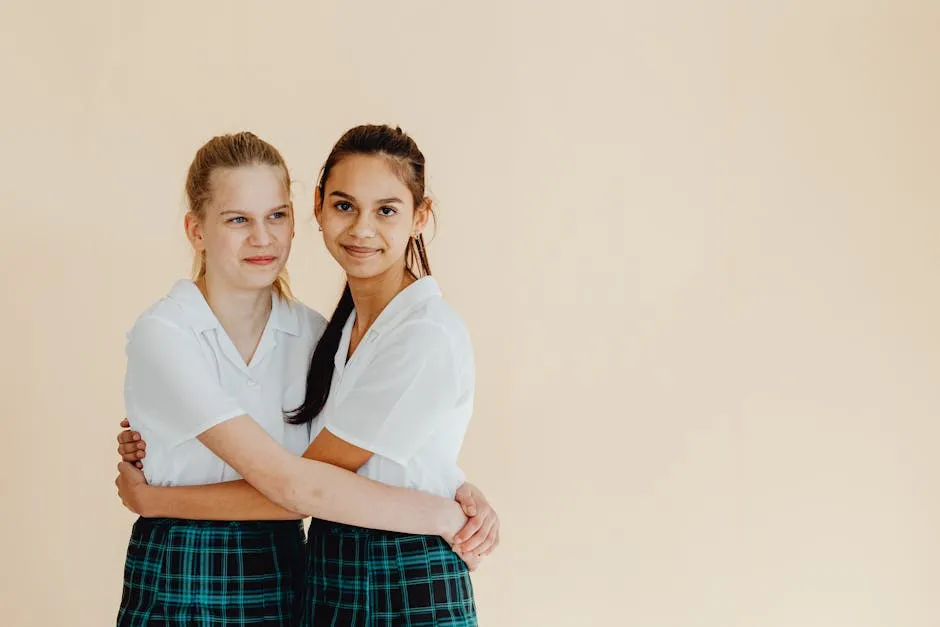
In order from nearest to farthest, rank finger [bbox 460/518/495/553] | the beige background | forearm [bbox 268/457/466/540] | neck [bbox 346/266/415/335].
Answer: forearm [bbox 268/457/466/540], finger [bbox 460/518/495/553], neck [bbox 346/266/415/335], the beige background

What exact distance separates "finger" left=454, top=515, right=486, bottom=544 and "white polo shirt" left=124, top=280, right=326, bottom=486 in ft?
1.06

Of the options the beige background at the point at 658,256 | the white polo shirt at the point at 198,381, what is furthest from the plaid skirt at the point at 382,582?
→ the beige background at the point at 658,256

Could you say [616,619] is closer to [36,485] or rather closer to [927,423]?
[927,423]

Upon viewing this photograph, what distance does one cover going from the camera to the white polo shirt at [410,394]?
1.67 m

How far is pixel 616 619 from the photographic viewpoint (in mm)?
2869

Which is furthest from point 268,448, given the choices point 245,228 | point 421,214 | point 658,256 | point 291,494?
point 658,256

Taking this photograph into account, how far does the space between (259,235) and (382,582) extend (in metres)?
0.61

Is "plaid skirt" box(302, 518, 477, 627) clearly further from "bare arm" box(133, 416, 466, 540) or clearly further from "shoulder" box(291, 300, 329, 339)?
"shoulder" box(291, 300, 329, 339)

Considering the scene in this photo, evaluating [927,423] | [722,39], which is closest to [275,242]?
[722,39]

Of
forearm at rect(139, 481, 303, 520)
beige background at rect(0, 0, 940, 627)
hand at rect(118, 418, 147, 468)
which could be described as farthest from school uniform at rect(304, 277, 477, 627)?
beige background at rect(0, 0, 940, 627)

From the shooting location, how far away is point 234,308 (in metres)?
1.85

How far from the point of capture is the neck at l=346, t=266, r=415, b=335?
72.7 inches

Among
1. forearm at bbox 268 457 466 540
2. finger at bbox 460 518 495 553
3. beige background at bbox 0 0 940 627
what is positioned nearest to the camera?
forearm at bbox 268 457 466 540

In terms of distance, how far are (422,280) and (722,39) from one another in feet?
5.06
